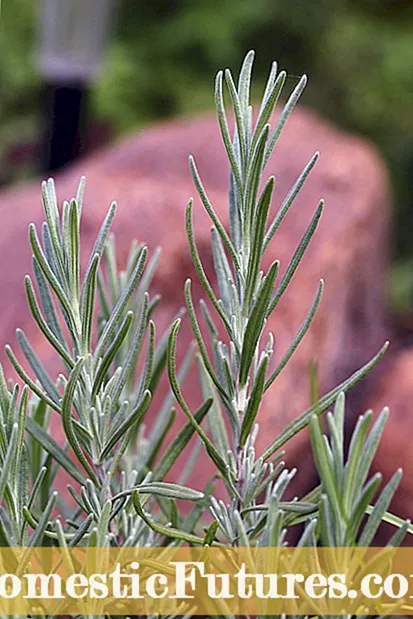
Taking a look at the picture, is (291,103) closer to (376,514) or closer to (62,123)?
(376,514)

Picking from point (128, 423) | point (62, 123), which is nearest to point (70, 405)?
point (128, 423)

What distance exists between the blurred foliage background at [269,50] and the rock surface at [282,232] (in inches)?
28.9

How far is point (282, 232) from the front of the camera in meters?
0.80

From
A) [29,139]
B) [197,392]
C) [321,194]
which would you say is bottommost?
[29,139]

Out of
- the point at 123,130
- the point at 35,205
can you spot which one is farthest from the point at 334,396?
the point at 123,130

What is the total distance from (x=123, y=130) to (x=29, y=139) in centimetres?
41

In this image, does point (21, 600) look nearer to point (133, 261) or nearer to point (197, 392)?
point (133, 261)

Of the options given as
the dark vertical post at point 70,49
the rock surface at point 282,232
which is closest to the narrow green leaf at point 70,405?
the rock surface at point 282,232

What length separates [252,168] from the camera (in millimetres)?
240

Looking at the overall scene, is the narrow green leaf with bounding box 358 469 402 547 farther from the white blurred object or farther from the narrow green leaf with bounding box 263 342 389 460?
the white blurred object

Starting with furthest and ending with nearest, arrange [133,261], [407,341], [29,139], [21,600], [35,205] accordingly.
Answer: [29,139] → [407,341] → [35,205] → [133,261] → [21,600]

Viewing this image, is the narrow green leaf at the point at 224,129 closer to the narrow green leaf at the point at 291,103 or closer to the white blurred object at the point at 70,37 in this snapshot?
the narrow green leaf at the point at 291,103

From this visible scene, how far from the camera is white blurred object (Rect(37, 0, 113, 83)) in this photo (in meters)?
1.55

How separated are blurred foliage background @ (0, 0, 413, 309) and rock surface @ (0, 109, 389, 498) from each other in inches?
28.9
